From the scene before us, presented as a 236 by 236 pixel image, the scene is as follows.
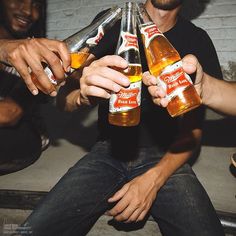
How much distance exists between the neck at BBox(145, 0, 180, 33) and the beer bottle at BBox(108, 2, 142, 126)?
69cm

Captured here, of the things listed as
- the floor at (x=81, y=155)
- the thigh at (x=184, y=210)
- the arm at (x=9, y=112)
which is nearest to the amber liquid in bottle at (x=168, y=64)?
the thigh at (x=184, y=210)

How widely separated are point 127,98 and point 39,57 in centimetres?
40

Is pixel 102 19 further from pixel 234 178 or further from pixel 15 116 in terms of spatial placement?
pixel 234 178

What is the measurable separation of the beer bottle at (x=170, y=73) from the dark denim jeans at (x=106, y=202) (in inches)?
24.5

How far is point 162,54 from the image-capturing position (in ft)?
3.96

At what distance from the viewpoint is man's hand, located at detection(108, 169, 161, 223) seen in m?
1.56

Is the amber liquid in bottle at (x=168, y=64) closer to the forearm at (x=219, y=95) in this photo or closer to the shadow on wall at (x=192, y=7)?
the forearm at (x=219, y=95)

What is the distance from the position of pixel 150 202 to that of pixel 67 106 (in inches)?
33.5

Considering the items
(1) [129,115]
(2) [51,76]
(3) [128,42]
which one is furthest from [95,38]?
(1) [129,115]

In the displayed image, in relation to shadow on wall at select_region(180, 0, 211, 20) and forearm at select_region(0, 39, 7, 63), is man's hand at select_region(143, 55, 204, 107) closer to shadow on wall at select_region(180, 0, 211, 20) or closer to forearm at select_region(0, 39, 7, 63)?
forearm at select_region(0, 39, 7, 63)

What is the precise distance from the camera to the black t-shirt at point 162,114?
74.4 inches

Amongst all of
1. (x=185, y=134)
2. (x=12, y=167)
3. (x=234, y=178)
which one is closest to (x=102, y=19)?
(x=185, y=134)

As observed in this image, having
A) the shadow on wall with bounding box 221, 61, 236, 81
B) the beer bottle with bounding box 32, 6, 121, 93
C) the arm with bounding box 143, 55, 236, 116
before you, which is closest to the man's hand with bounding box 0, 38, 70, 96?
the beer bottle with bounding box 32, 6, 121, 93

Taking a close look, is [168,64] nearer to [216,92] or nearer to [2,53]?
[216,92]
